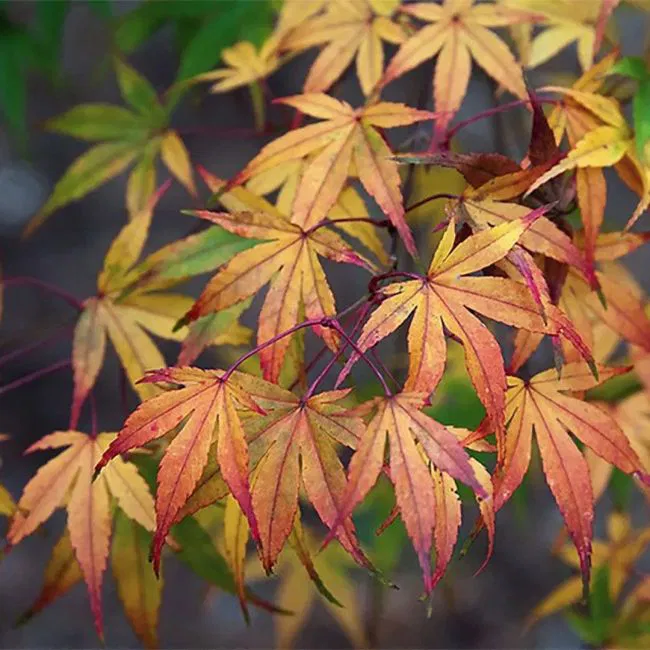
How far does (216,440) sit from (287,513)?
3.7 inches

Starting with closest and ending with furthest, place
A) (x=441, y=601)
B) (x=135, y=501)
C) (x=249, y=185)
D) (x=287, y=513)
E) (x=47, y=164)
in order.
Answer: (x=287, y=513), (x=135, y=501), (x=249, y=185), (x=441, y=601), (x=47, y=164)

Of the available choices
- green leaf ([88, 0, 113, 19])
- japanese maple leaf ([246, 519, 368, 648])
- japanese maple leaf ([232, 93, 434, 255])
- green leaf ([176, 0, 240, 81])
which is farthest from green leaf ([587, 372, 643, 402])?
green leaf ([88, 0, 113, 19])

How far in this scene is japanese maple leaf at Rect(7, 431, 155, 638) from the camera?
71 centimetres

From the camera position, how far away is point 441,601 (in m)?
1.97

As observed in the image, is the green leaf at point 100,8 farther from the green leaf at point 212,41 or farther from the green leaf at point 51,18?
the green leaf at point 212,41

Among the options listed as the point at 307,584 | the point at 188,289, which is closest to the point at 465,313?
the point at 307,584

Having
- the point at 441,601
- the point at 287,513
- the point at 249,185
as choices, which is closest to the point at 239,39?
the point at 249,185

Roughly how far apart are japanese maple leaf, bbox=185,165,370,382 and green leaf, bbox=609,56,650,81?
0.30 meters

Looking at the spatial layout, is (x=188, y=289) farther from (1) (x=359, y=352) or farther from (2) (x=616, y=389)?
(1) (x=359, y=352)

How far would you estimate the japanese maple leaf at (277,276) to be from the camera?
68 cm

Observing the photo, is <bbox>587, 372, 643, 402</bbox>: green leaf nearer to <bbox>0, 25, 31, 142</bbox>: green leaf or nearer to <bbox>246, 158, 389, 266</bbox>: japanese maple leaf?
<bbox>246, 158, 389, 266</bbox>: japanese maple leaf

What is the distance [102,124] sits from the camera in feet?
3.35

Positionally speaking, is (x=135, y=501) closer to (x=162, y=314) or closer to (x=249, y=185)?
(x=162, y=314)

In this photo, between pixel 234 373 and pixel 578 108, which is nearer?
pixel 234 373
